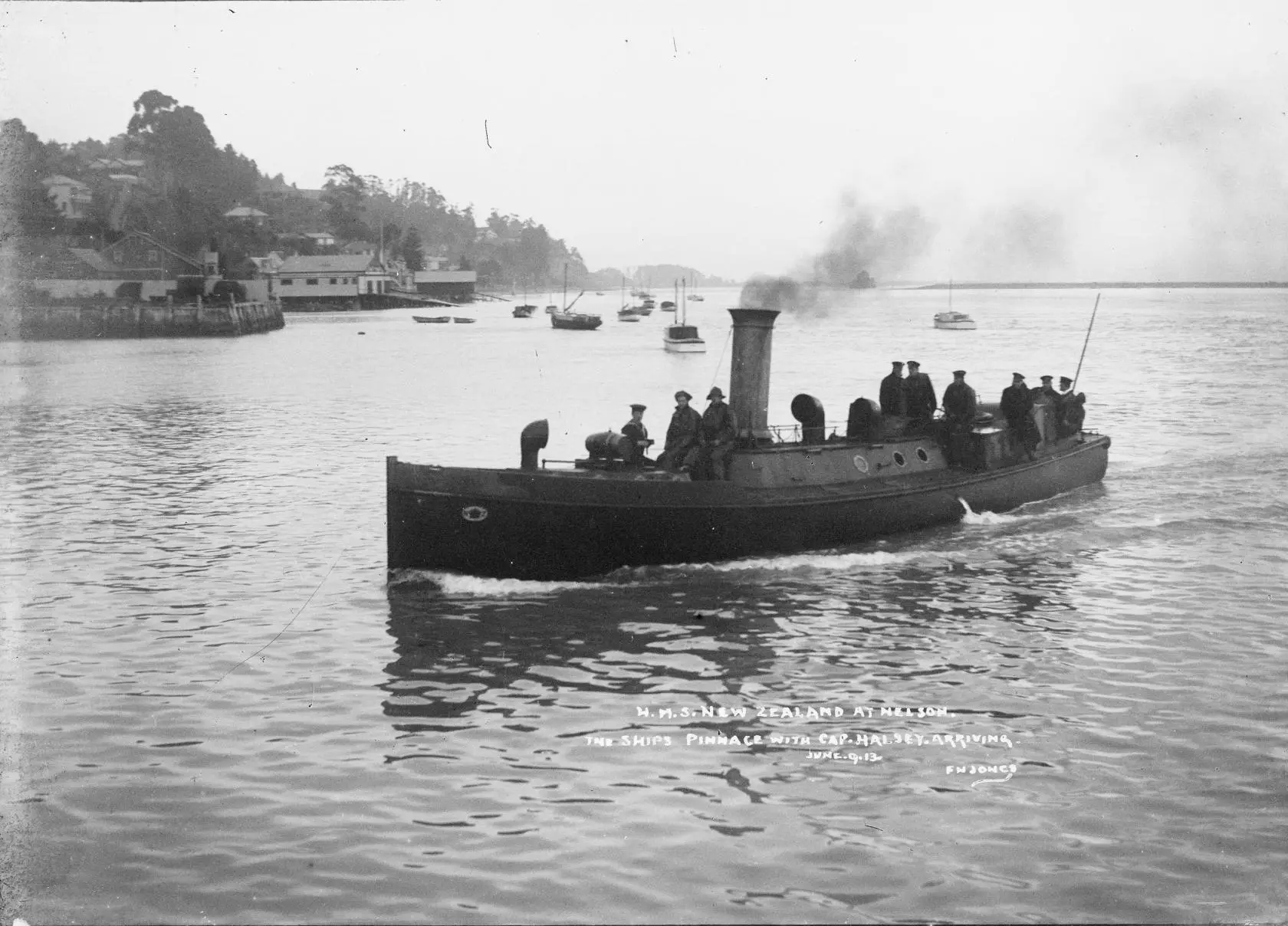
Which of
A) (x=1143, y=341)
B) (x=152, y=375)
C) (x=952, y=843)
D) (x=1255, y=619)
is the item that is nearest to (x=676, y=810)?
(x=952, y=843)

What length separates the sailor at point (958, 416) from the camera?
2142 cm

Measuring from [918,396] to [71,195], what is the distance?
113m

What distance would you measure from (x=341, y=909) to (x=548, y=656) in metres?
5.83

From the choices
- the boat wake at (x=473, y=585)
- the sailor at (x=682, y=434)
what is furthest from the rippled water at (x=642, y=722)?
the sailor at (x=682, y=434)

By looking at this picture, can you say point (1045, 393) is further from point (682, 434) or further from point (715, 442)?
point (682, 434)

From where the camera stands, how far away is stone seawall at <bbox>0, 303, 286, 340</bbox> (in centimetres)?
9025

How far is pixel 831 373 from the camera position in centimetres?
6184

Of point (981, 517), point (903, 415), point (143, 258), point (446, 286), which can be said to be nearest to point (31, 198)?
point (143, 258)

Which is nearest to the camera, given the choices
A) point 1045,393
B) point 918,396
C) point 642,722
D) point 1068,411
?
point 642,722

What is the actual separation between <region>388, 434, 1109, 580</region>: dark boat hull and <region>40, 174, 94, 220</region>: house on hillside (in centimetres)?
10591

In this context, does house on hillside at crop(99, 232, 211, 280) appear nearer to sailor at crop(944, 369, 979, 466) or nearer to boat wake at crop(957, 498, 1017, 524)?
sailor at crop(944, 369, 979, 466)

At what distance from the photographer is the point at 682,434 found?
703 inches

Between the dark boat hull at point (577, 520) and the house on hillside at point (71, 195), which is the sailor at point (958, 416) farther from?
the house on hillside at point (71, 195)

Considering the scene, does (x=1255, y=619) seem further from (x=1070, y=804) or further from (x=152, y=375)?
(x=152, y=375)
